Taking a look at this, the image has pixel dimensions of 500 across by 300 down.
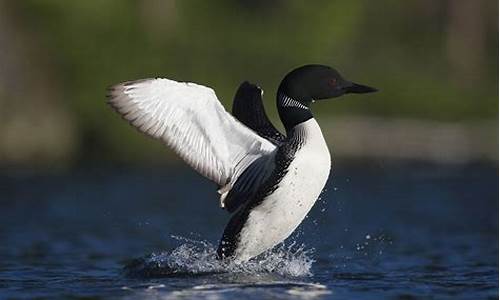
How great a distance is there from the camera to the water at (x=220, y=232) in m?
10.0

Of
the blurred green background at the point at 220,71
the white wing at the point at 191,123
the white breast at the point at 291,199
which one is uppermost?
the blurred green background at the point at 220,71

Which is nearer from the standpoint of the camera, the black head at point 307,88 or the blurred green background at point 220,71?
the black head at point 307,88

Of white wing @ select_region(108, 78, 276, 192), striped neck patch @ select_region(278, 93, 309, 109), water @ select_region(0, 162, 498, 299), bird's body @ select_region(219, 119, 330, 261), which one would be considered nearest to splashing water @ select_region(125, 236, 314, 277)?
water @ select_region(0, 162, 498, 299)

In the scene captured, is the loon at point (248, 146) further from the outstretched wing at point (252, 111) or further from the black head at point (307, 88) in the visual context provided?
the outstretched wing at point (252, 111)

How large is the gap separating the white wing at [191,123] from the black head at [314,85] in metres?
0.48

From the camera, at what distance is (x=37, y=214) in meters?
17.8

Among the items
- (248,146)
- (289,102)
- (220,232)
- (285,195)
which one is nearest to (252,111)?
(289,102)

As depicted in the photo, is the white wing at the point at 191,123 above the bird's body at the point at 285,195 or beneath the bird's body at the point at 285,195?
above

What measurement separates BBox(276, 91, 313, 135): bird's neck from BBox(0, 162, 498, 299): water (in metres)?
1.13

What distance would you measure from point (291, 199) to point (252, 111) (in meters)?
1.17

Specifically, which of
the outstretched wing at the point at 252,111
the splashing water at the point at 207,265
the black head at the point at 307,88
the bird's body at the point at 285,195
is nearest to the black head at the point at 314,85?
the black head at the point at 307,88

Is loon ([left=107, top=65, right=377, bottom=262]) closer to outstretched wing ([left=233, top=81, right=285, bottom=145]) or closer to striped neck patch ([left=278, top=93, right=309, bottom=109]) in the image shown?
striped neck patch ([left=278, top=93, right=309, bottom=109])

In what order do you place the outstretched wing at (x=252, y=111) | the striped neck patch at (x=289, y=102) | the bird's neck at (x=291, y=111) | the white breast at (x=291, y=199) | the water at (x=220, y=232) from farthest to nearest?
the outstretched wing at (x=252, y=111) < the striped neck patch at (x=289, y=102) < the bird's neck at (x=291, y=111) < the white breast at (x=291, y=199) < the water at (x=220, y=232)

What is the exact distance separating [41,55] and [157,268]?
2238cm
